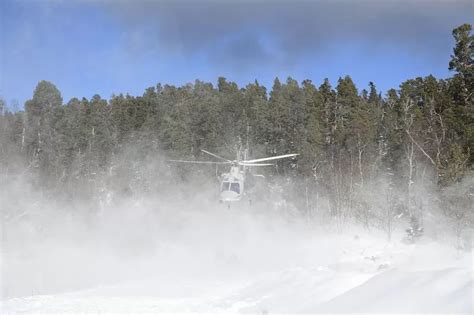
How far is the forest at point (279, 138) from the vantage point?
30969 millimetres

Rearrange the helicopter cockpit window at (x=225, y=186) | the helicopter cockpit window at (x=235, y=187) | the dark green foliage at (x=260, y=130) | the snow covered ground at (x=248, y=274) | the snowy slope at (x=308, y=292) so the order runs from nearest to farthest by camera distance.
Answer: the snowy slope at (x=308, y=292)
the snow covered ground at (x=248, y=274)
the helicopter cockpit window at (x=235, y=187)
the helicopter cockpit window at (x=225, y=186)
the dark green foliage at (x=260, y=130)

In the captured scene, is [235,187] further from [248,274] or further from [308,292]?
[308,292]

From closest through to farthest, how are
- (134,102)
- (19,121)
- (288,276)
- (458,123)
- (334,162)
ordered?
1. (288,276)
2. (458,123)
3. (334,162)
4. (19,121)
5. (134,102)

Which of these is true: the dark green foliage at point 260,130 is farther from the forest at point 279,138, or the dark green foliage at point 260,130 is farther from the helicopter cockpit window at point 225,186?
the helicopter cockpit window at point 225,186

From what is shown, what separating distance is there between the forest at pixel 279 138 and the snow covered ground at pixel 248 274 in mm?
4088

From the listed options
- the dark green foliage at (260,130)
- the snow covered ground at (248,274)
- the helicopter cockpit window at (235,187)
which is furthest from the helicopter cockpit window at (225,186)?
the dark green foliage at (260,130)

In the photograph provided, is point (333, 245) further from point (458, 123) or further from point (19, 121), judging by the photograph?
point (19, 121)

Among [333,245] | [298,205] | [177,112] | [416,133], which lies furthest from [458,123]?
[177,112]

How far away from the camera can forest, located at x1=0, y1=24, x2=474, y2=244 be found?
31.0 m

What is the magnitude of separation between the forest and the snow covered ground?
13.4ft

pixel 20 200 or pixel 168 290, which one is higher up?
pixel 20 200

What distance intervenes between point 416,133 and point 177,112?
2304cm

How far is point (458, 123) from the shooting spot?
88.5 feet

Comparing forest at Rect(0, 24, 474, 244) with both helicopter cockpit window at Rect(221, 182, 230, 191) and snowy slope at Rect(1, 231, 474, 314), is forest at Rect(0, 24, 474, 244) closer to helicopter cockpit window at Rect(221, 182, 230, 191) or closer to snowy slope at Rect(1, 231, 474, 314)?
helicopter cockpit window at Rect(221, 182, 230, 191)
